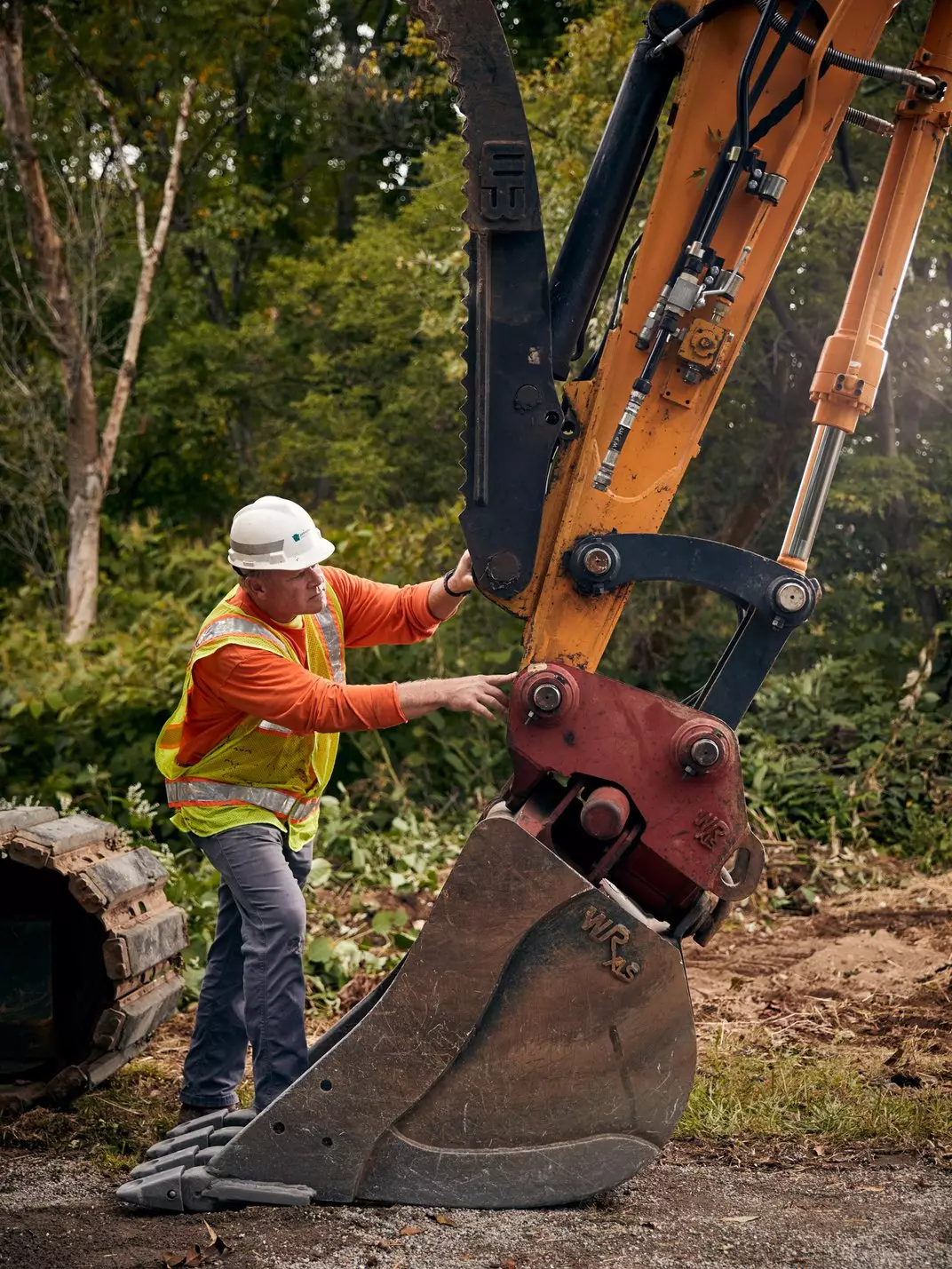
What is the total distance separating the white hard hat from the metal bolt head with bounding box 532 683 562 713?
0.78 meters

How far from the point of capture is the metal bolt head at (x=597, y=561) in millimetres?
3799

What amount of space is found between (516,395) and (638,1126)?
6.37ft

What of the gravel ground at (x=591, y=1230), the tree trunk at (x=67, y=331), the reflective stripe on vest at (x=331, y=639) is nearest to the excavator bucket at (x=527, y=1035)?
the gravel ground at (x=591, y=1230)

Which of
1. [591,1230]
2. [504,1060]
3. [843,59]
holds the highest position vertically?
[843,59]

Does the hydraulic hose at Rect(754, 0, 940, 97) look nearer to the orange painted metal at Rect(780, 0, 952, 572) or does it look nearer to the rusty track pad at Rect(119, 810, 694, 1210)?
the orange painted metal at Rect(780, 0, 952, 572)

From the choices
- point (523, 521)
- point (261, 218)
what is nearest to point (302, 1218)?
point (523, 521)

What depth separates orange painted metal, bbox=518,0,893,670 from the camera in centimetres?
378

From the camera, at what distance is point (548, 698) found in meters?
3.69

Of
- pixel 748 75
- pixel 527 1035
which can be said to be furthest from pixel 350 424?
pixel 527 1035

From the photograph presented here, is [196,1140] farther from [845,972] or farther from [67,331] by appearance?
[67,331]

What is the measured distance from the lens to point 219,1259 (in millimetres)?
3295

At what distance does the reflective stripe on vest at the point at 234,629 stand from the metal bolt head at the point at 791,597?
143 cm

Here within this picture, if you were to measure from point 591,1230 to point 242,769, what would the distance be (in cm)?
160

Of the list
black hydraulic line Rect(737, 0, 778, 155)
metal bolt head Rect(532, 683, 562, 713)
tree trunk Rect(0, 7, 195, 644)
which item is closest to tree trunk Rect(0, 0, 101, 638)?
tree trunk Rect(0, 7, 195, 644)
